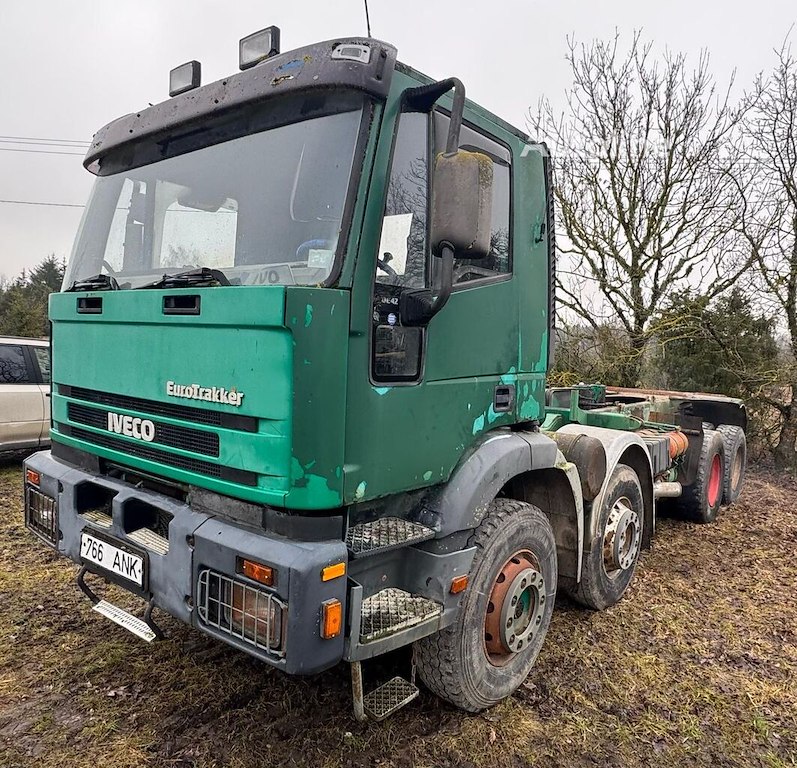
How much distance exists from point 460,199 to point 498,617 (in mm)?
1958

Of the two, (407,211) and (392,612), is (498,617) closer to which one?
(392,612)

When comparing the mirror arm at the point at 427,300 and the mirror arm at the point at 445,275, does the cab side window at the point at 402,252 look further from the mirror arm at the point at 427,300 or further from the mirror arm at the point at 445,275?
the mirror arm at the point at 445,275

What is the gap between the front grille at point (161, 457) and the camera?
91.4 inches

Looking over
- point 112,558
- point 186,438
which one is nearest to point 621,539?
point 186,438

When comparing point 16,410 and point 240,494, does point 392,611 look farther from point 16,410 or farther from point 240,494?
point 16,410

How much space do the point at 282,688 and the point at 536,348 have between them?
Result: 2239 mm

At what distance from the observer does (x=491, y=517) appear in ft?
9.78

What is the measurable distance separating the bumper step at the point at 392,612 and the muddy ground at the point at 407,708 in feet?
2.17

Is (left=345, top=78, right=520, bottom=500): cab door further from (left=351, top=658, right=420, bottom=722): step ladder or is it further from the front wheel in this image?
(left=351, top=658, right=420, bottom=722): step ladder

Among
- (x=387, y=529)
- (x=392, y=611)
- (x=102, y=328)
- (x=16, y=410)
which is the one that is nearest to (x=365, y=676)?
(x=392, y=611)

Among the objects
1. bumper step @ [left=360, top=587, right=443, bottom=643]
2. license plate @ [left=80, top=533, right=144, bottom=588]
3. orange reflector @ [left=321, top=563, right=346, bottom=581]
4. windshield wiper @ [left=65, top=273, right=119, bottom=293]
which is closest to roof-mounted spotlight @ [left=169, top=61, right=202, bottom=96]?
windshield wiper @ [left=65, top=273, right=119, bottom=293]

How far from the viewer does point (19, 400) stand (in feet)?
24.0

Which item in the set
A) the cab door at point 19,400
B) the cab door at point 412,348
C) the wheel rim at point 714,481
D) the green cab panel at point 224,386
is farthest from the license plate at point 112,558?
the wheel rim at point 714,481

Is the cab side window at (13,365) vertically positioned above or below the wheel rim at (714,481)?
above
